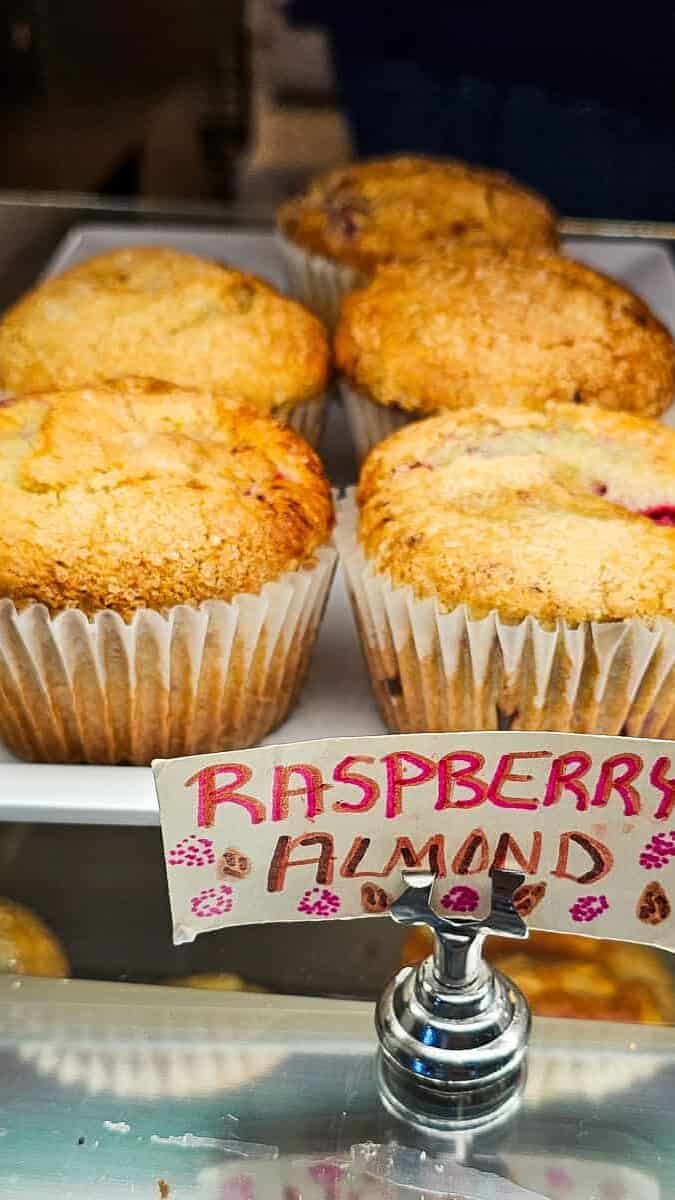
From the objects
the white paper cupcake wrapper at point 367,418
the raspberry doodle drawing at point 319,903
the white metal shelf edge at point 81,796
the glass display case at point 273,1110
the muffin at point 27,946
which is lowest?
the muffin at point 27,946

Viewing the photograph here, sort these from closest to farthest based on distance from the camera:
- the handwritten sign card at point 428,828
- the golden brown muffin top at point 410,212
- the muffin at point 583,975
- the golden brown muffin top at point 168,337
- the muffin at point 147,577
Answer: the handwritten sign card at point 428,828 < the muffin at point 583,975 < the muffin at point 147,577 < the golden brown muffin top at point 168,337 < the golden brown muffin top at point 410,212

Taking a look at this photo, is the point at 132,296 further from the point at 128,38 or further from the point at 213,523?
the point at 213,523

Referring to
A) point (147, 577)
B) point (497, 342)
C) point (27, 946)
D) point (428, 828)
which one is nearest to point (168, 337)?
point (497, 342)

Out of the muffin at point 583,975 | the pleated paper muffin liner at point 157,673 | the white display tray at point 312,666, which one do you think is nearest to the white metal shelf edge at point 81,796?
the white display tray at point 312,666

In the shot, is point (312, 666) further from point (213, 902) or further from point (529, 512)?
point (213, 902)

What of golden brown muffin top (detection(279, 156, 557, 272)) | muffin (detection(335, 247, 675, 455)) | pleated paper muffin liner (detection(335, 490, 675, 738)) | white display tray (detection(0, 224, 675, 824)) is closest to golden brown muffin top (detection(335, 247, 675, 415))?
muffin (detection(335, 247, 675, 455))

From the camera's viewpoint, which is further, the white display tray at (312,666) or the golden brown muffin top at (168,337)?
the golden brown muffin top at (168,337)

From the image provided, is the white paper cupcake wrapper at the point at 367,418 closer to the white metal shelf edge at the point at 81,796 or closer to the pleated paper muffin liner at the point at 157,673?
the pleated paper muffin liner at the point at 157,673
